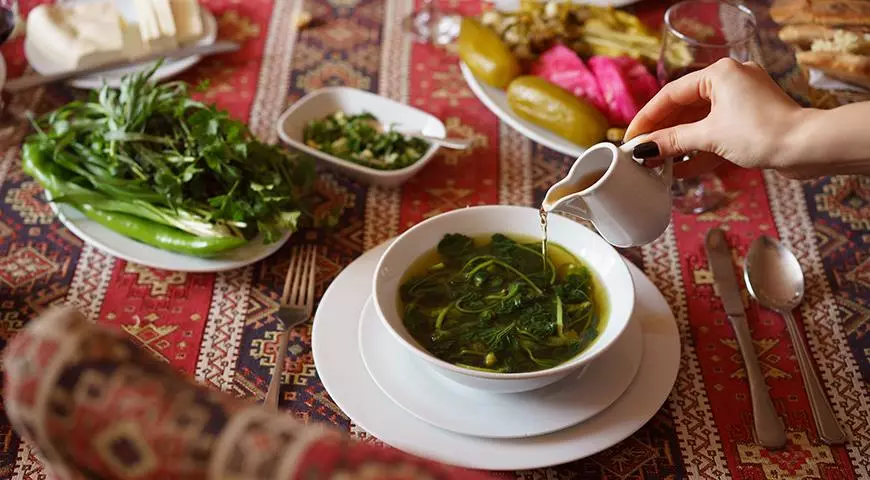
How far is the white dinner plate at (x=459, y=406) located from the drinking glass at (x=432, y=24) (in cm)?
99

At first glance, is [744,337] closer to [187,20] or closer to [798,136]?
[798,136]

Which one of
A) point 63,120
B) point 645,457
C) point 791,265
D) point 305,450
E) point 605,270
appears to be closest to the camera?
point 305,450

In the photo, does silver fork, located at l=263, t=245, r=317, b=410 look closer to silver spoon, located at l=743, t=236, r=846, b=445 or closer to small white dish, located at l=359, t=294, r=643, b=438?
small white dish, located at l=359, t=294, r=643, b=438

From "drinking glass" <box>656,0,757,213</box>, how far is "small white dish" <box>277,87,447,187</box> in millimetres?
541

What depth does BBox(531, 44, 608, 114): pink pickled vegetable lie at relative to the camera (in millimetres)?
1968

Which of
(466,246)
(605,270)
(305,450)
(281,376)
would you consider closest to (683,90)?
(605,270)

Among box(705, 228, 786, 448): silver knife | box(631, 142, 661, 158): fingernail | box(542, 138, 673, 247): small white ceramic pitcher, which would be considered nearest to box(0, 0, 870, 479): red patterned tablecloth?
box(705, 228, 786, 448): silver knife

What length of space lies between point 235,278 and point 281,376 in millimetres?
296

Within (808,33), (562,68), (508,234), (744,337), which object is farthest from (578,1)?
(744,337)

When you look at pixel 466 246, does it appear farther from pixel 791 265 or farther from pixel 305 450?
pixel 305 450

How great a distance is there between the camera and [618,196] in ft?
4.07

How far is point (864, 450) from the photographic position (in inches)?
53.1

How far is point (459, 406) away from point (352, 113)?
0.96 metres

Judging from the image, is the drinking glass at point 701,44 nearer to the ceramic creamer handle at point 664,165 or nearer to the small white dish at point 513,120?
the small white dish at point 513,120
